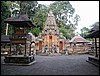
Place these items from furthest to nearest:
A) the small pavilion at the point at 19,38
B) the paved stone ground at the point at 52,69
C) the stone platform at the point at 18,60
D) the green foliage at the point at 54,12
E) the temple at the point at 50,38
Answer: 1. the green foliage at the point at 54,12
2. the temple at the point at 50,38
3. the small pavilion at the point at 19,38
4. the stone platform at the point at 18,60
5. the paved stone ground at the point at 52,69

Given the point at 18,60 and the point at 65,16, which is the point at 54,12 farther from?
the point at 18,60

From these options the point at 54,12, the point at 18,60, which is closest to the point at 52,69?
the point at 18,60

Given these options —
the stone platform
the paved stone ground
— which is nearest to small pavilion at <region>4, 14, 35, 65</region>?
the stone platform

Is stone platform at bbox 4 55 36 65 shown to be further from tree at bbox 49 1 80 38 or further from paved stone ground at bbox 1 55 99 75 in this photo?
tree at bbox 49 1 80 38

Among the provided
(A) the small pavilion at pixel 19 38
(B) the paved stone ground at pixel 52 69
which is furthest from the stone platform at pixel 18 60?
(B) the paved stone ground at pixel 52 69

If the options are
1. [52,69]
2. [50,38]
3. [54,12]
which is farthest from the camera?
[54,12]

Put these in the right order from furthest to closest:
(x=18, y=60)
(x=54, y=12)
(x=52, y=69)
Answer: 1. (x=54, y=12)
2. (x=18, y=60)
3. (x=52, y=69)

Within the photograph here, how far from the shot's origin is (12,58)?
15000 mm

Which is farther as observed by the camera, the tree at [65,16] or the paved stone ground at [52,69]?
the tree at [65,16]

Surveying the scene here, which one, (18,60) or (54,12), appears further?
(54,12)

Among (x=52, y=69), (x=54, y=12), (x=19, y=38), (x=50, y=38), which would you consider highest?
(x=54, y=12)

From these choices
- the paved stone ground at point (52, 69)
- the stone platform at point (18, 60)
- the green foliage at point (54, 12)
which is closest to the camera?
the paved stone ground at point (52, 69)

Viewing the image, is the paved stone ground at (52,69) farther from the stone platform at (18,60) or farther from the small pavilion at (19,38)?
the small pavilion at (19,38)

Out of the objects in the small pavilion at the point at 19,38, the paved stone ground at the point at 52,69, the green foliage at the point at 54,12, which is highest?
the green foliage at the point at 54,12
